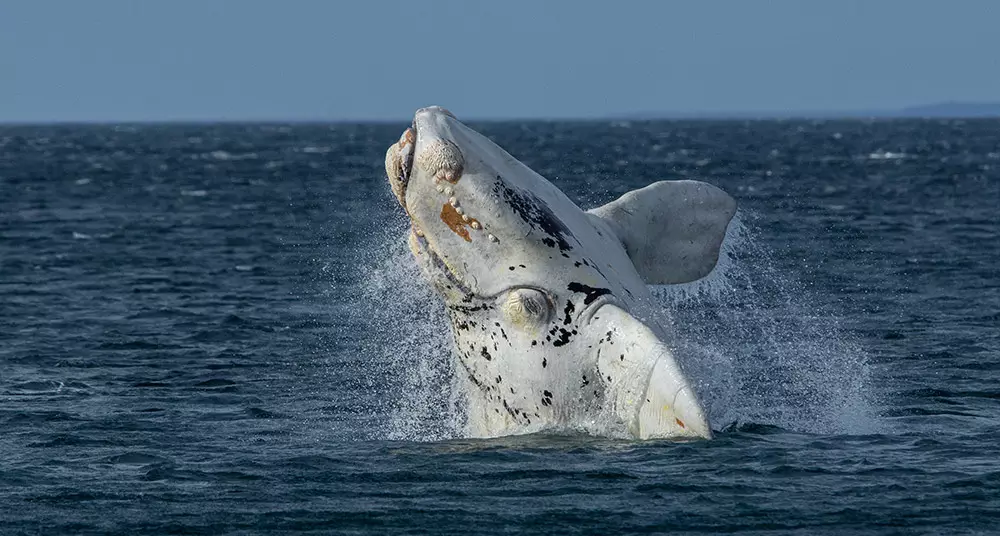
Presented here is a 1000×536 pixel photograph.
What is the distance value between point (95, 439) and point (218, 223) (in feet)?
102

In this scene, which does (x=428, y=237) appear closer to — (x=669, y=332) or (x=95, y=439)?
(x=669, y=332)

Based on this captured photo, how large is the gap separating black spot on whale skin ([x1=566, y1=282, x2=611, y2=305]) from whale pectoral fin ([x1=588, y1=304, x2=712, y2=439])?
14 centimetres

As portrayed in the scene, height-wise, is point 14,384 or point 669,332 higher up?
point 669,332

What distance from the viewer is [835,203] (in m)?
51.8

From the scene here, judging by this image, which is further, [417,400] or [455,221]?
[417,400]

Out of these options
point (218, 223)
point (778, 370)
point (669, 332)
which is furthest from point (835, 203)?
point (669, 332)

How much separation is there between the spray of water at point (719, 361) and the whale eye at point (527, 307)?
1.09m

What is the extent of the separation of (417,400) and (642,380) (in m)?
5.07

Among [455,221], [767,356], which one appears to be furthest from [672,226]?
[767,356]

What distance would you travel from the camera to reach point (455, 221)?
44.3 feet

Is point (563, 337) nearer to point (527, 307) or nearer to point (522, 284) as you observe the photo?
point (527, 307)

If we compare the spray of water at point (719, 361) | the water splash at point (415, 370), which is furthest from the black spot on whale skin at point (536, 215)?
the water splash at point (415, 370)

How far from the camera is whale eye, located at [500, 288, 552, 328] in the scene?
525 inches

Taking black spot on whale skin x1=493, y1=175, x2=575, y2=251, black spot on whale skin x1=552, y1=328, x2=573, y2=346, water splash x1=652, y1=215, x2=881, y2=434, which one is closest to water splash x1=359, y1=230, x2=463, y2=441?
black spot on whale skin x1=493, y1=175, x2=575, y2=251
